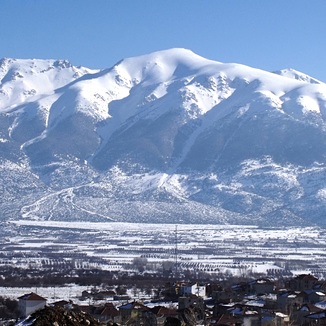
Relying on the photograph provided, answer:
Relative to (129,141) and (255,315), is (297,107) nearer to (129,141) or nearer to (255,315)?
(129,141)

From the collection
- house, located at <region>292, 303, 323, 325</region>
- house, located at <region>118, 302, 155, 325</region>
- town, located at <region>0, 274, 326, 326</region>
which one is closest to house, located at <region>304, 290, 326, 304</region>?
town, located at <region>0, 274, 326, 326</region>

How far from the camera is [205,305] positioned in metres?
49.0

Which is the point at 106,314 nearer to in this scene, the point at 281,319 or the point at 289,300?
the point at 281,319

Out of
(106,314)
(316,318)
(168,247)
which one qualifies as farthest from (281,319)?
(168,247)

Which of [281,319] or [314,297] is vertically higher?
[314,297]

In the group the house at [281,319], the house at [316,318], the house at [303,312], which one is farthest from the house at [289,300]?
the house at [316,318]

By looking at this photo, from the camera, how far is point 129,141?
192 m

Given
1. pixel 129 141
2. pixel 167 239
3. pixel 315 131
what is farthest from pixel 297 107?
pixel 167 239

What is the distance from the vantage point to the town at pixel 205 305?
38928mm

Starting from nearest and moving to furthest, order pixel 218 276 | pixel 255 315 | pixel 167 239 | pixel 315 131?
pixel 255 315 → pixel 218 276 → pixel 167 239 → pixel 315 131

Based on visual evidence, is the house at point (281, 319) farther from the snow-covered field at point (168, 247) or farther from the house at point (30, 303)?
the snow-covered field at point (168, 247)

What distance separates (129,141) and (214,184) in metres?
27.4

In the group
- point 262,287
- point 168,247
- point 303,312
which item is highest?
point 168,247

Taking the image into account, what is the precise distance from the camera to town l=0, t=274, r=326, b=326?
38928mm
